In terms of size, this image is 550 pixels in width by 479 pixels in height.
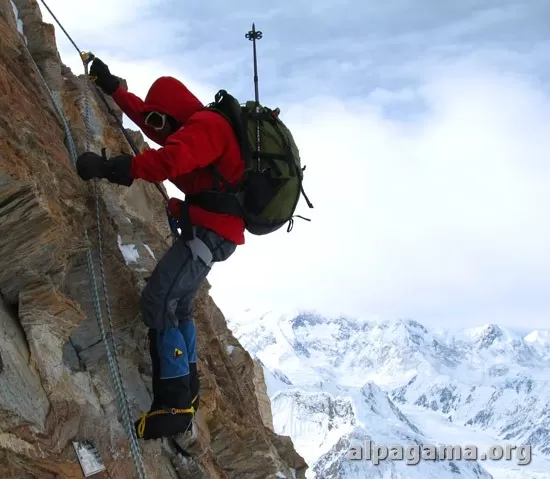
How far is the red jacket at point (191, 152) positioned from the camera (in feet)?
22.2

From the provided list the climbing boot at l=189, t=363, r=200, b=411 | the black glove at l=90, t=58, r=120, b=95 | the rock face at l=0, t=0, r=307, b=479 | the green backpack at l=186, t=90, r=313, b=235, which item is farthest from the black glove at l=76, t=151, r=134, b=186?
the climbing boot at l=189, t=363, r=200, b=411

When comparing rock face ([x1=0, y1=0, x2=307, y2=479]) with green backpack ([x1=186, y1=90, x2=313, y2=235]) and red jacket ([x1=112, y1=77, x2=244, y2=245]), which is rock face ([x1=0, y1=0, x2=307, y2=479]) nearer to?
red jacket ([x1=112, y1=77, x2=244, y2=245])

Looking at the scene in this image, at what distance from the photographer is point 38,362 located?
22.1 feet

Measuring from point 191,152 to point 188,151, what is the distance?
53mm

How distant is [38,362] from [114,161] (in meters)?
2.31

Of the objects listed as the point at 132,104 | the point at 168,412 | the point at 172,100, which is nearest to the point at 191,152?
the point at 172,100

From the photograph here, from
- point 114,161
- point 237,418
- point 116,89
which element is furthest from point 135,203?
point 114,161

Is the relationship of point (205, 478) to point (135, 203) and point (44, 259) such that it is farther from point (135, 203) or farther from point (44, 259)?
point (135, 203)

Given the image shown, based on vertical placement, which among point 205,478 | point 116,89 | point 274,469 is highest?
point 116,89

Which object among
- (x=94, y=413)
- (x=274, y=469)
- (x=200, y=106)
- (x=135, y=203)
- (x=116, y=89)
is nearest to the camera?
(x=94, y=413)

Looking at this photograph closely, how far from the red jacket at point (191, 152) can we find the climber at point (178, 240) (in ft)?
0.04

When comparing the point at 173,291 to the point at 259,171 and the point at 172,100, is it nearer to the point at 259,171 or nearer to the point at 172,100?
the point at 259,171

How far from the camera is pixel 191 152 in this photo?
6809 millimetres

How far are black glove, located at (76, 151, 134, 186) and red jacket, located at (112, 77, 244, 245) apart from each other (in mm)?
150
